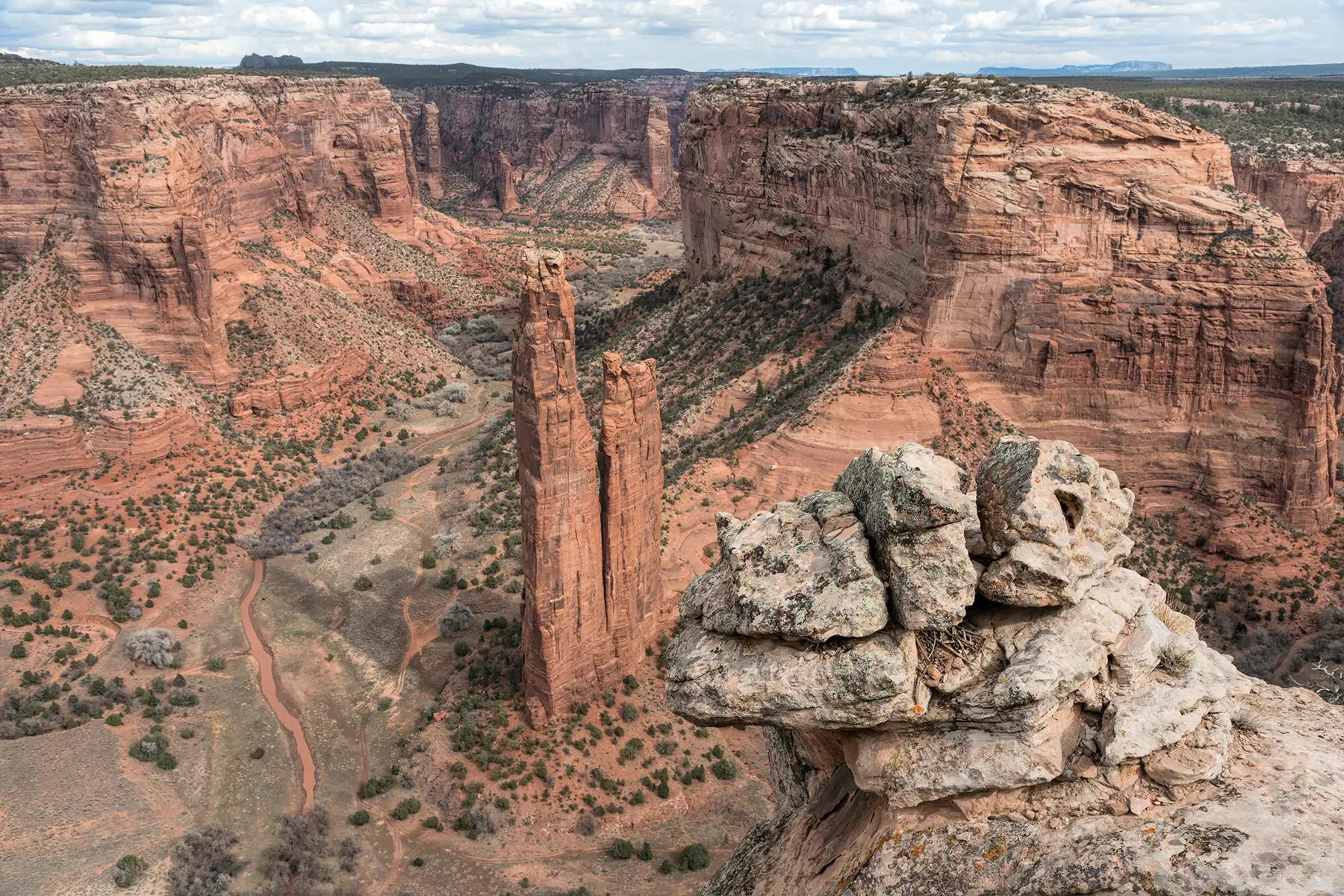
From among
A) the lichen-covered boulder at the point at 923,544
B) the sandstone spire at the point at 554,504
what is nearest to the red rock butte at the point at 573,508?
the sandstone spire at the point at 554,504

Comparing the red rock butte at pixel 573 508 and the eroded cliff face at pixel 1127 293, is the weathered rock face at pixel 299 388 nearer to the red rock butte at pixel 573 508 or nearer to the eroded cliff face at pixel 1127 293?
the red rock butte at pixel 573 508

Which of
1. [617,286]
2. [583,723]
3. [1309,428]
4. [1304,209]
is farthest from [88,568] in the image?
[1304,209]

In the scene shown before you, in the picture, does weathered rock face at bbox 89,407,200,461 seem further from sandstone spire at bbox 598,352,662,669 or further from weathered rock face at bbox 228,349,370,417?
sandstone spire at bbox 598,352,662,669

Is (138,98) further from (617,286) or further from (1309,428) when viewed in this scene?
(1309,428)

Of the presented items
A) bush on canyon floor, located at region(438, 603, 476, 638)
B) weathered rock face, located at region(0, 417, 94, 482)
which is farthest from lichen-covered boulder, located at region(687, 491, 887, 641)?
weathered rock face, located at region(0, 417, 94, 482)

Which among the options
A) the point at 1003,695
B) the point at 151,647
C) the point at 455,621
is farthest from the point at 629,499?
the point at 151,647

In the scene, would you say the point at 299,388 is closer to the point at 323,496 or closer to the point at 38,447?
the point at 323,496
